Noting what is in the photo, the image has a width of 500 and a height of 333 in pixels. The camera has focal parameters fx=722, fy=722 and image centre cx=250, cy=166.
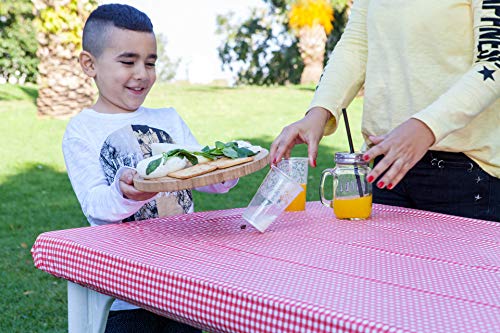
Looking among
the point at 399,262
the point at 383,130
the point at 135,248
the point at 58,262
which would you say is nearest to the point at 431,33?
the point at 383,130

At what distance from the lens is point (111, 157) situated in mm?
2334

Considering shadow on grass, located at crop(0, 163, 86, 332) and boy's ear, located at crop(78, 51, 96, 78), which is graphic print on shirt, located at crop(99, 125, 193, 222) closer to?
boy's ear, located at crop(78, 51, 96, 78)

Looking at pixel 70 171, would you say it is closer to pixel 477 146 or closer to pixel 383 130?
pixel 383 130

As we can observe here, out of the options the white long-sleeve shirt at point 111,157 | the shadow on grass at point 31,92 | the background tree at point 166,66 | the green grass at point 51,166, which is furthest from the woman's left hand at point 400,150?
the background tree at point 166,66

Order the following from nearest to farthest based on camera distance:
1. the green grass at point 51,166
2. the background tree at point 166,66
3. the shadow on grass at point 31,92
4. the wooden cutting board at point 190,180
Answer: the wooden cutting board at point 190,180, the green grass at point 51,166, the shadow on grass at point 31,92, the background tree at point 166,66

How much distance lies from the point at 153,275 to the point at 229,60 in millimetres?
28156

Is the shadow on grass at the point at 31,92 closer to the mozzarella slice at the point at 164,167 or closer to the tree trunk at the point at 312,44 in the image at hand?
the tree trunk at the point at 312,44

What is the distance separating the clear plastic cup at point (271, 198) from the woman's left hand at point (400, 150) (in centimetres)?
23

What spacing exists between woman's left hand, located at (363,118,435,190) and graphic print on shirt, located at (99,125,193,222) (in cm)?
77

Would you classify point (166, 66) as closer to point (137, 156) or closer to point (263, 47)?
point (263, 47)

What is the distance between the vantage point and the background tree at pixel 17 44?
23.0 meters

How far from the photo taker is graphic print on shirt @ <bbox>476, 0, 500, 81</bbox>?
80.4 inches

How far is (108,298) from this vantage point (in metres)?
1.90

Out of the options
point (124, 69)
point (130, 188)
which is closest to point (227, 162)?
point (130, 188)
